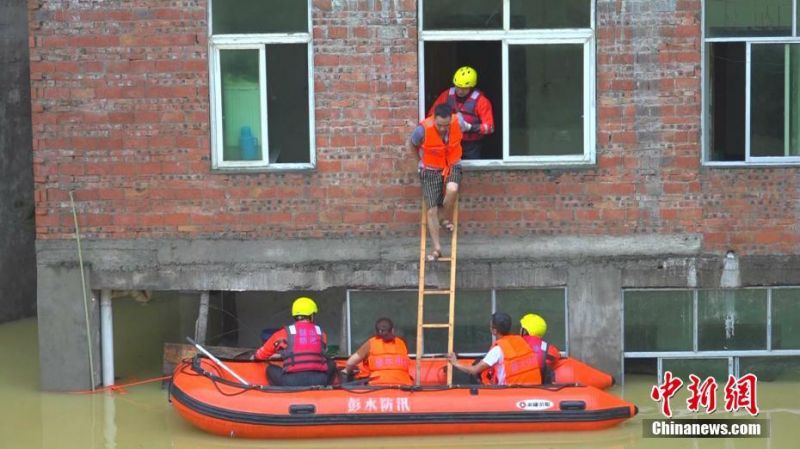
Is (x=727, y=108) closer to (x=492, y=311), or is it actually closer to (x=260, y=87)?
(x=492, y=311)

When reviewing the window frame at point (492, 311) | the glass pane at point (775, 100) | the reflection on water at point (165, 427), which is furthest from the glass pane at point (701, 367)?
the glass pane at point (775, 100)

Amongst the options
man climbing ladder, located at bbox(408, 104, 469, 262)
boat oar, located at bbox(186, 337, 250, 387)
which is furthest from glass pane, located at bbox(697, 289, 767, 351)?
boat oar, located at bbox(186, 337, 250, 387)

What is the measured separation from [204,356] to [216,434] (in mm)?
1007

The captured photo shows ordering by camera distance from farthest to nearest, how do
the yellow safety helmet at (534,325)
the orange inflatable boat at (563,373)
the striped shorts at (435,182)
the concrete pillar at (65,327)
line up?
the concrete pillar at (65,327), the striped shorts at (435,182), the yellow safety helmet at (534,325), the orange inflatable boat at (563,373)

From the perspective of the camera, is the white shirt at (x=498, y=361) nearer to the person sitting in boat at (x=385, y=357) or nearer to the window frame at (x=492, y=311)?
the person sitting in boat at (x=385, y=357)

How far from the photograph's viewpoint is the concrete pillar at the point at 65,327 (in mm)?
12008

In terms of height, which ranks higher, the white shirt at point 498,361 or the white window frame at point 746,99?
the white window frame at point 746,99

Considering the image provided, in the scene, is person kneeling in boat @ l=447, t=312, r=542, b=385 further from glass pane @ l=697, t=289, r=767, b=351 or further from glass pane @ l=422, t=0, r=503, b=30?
glass pane @ l=422, t=0, r=503, b=30

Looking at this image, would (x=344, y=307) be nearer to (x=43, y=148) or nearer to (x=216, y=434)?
(x=216, y=434)

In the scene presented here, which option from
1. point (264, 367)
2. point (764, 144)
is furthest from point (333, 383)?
point (764, 144)

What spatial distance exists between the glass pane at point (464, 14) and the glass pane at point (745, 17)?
204cm

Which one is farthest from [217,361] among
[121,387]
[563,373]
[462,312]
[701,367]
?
[701,367]

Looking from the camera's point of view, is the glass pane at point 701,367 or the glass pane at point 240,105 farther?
the glass pane at point 701,367

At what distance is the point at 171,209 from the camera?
39.2 feet
